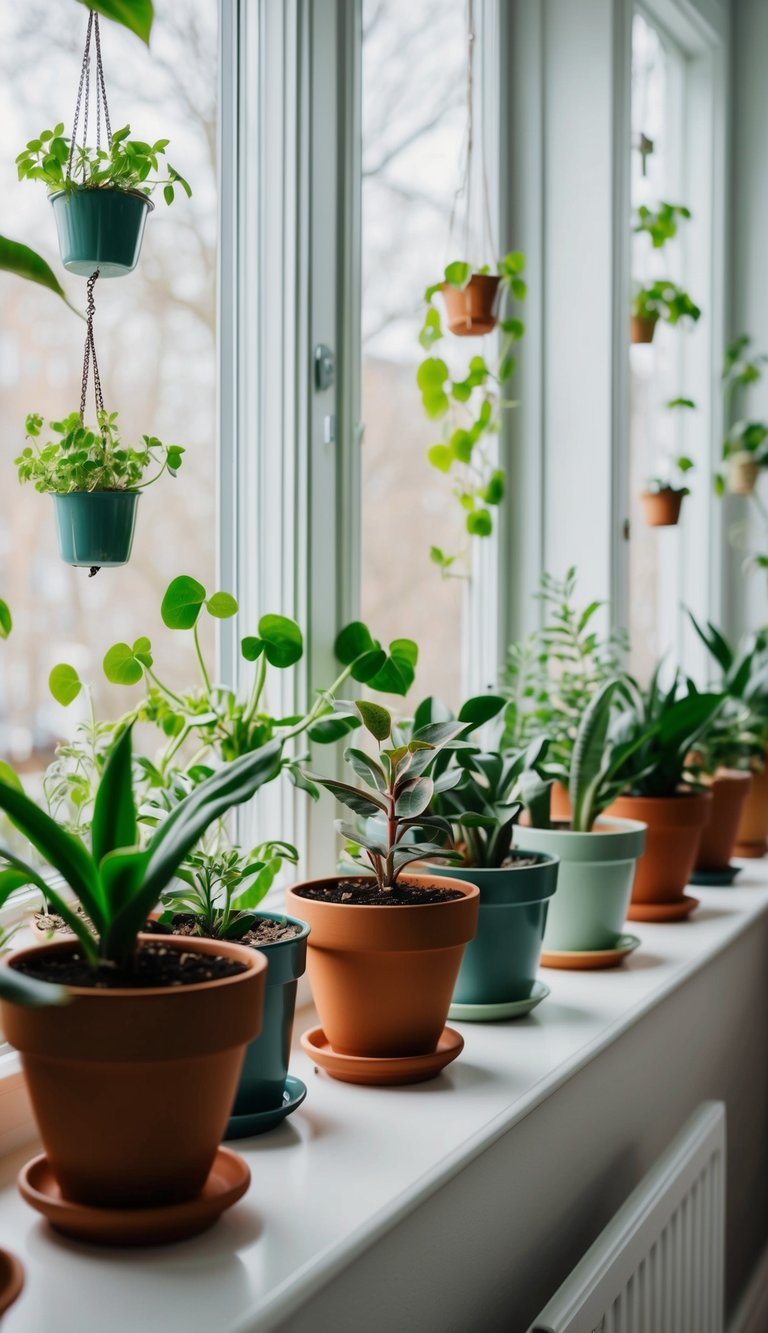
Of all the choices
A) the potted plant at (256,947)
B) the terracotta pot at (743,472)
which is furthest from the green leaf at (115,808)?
the terracotta pot at (743,472)

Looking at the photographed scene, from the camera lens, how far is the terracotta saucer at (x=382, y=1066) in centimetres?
115

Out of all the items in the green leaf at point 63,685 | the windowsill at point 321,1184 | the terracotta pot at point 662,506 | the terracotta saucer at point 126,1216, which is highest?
the terracotta pot at point 662,506

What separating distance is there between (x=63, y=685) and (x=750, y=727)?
157 centimetres

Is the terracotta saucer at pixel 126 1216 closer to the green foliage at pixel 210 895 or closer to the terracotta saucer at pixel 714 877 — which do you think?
the green foliage at pixel 210 895

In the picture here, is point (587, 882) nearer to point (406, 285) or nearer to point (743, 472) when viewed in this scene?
point (406, 285)

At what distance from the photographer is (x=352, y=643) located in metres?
1.46

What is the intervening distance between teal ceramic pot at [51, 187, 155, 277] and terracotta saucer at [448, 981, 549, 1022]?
0.85 meters

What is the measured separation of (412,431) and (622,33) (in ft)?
2.96

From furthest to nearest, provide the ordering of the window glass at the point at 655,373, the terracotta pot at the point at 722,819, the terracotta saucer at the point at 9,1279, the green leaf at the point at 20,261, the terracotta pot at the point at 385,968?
the window glass at the point at 655,373 → the terracotta pot at the point at 722,819 → the terracotta pot at the point at 385,968 → the green leaf at the point at 20,261 → the terracotta saucer at the point at 9,1279

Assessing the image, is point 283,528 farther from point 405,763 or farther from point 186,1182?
point 186,1182

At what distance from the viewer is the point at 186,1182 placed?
2.80 ft

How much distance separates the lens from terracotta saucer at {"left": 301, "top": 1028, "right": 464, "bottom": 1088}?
1150mm

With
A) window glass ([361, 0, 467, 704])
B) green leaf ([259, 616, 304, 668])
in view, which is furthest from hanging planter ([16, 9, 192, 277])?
window glass ([361, 0, 467, 704])

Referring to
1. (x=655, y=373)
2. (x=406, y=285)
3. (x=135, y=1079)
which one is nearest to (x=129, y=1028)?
(x=135, y=1079)
